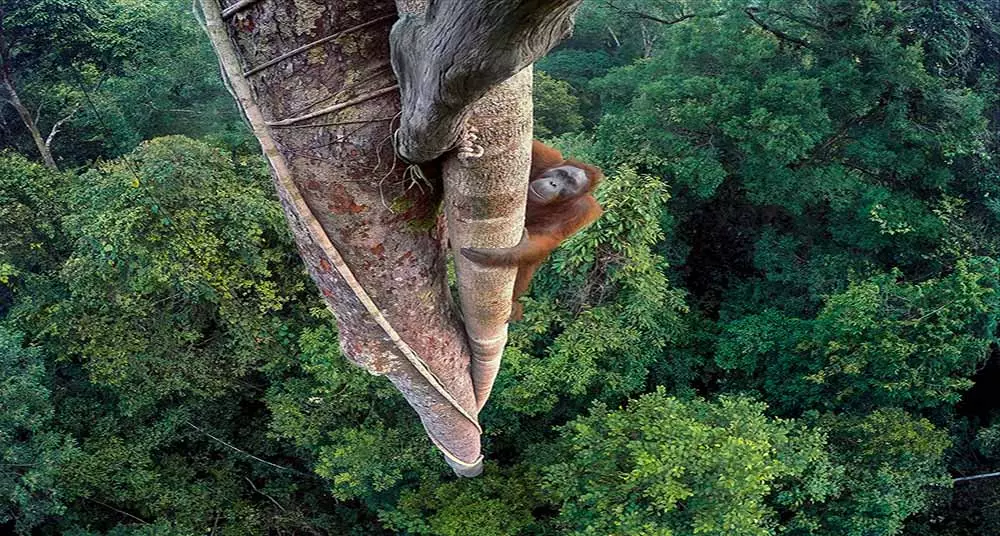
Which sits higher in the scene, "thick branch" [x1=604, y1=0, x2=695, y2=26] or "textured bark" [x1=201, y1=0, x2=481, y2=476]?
"textured bark" [x1=201, y1=0, x2=481, y2=476]

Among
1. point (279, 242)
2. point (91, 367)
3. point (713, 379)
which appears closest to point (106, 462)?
point (91, 367)

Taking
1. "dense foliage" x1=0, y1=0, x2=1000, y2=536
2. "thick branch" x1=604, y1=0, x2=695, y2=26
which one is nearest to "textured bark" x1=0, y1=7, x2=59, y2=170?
"dense foliage" x1=0, y1=0, x2=1000, y2=536

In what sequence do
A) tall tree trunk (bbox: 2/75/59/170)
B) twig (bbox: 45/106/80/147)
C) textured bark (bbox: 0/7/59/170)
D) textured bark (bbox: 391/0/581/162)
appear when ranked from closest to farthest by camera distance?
textured bark (bbox: 391/0/581/162)
textured bark (bbox: 0/7/59/170)
tall tree trunk (bbox: 2/75/59/170)
twig (bbox: 45/106/80/147)

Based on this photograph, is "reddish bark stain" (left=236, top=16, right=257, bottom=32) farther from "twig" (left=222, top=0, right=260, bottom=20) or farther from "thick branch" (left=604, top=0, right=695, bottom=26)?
"thick branch" (left=604, top=0, right=695, bottom=26)

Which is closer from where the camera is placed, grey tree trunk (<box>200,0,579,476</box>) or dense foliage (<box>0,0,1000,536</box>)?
grey tree trunk (<box>200,0,579,476</box>)

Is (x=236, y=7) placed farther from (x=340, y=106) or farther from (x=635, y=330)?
(x=635, y=330)

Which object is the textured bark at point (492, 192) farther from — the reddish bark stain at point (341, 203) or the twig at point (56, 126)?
the twig at point (56, 126)

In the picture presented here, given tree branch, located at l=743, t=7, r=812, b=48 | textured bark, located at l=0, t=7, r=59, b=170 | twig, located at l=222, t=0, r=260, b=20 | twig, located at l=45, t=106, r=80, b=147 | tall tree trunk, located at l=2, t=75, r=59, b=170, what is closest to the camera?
twig, located at l=222, t=0, r=260, b=20

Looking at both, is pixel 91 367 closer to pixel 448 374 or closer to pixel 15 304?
pixel 15 304
